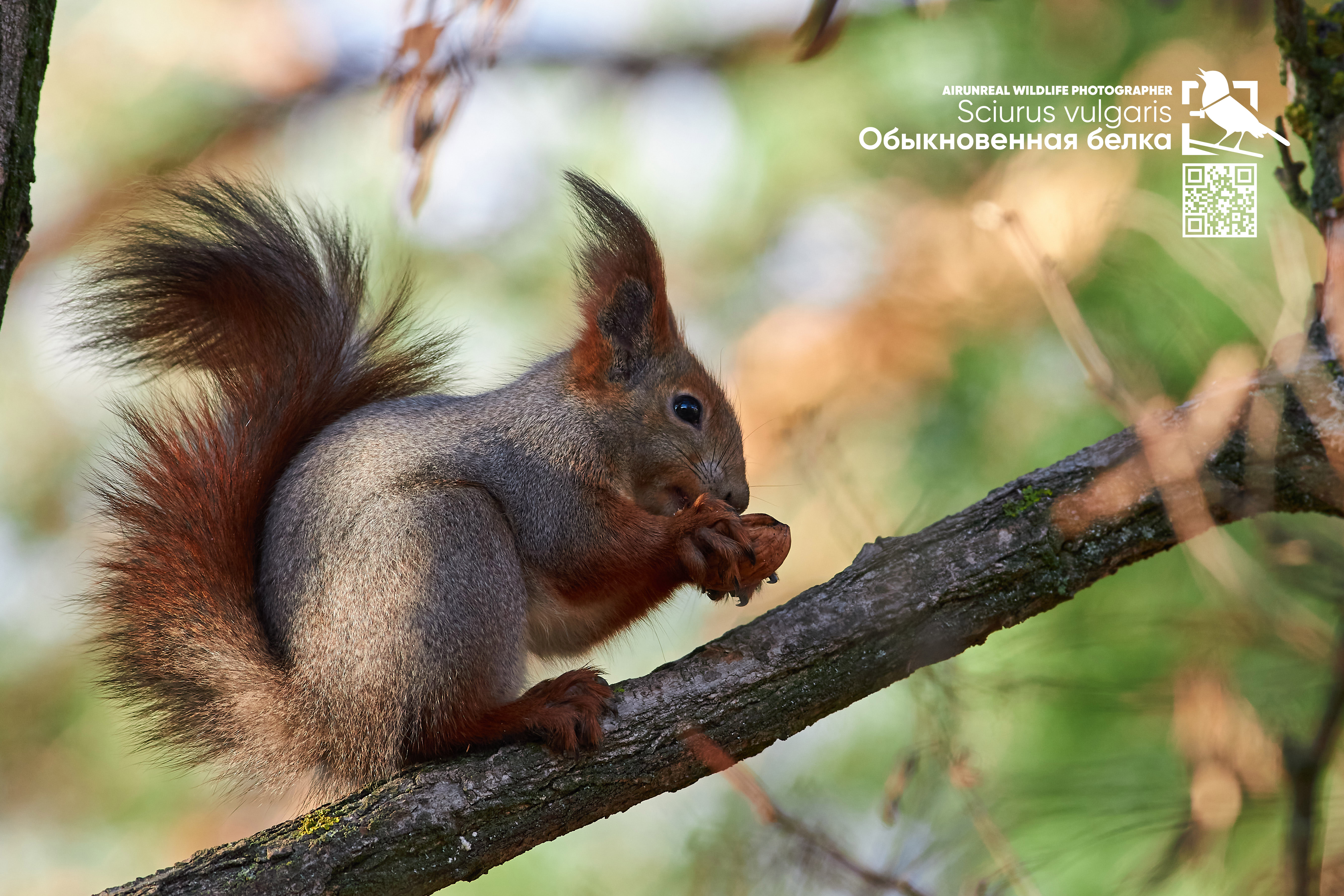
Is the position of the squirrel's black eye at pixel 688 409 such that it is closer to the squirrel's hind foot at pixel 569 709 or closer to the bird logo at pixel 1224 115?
the squirrel's hind foot at pixel 569 709

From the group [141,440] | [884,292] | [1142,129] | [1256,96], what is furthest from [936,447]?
[141,440]

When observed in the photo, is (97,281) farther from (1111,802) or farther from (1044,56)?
(1044,56)

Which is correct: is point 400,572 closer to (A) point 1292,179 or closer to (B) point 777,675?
(B) point 777,675

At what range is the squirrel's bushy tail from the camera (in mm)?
1978

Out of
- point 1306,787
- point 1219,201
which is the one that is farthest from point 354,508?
point 1219,201

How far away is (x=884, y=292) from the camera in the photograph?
3596 millimetres

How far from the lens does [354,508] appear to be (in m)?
1.99

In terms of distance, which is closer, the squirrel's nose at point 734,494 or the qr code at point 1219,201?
the squirrel's nose at point 734,494

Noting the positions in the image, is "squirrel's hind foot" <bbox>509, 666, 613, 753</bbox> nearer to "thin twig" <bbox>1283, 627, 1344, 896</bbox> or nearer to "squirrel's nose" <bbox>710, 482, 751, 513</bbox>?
"squirrel's nose" <bbox>710, 482, 751, 513</bbox>

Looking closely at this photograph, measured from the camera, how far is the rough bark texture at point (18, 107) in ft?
5.43

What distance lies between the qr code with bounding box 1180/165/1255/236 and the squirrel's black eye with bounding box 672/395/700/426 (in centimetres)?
132

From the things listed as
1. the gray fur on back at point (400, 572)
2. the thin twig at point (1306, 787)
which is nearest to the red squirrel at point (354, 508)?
the gray fur on back at point (400, 572)

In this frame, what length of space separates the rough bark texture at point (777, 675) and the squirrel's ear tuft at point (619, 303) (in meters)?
0.83

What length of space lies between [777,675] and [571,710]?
1.19 feet
